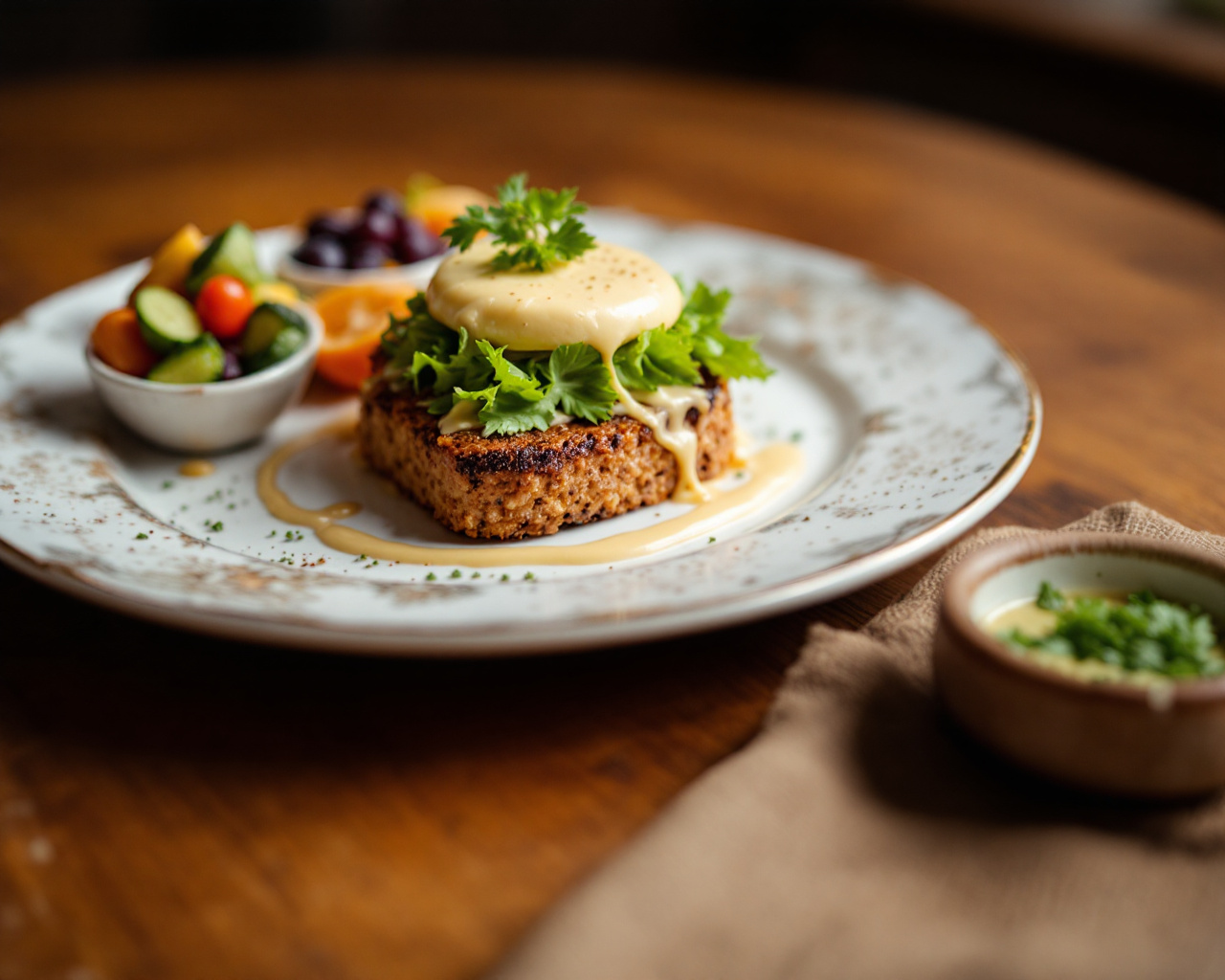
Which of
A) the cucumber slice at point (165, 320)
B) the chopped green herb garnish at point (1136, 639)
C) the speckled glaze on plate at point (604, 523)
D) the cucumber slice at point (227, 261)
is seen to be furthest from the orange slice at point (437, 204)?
the chopped green herb garnish at point (1136, 639)

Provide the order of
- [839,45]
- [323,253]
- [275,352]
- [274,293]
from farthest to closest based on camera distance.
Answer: [839,45], [323,253], [274,293], [275,352]

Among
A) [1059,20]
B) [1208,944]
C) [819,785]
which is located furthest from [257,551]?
[1059,20]

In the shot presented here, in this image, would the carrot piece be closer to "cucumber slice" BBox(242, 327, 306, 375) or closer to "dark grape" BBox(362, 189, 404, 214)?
"cucumber slice" BBox(242, 327, 306, 375)

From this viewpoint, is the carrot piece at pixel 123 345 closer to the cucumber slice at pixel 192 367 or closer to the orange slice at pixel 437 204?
the cucumber slice at pixel 192 367

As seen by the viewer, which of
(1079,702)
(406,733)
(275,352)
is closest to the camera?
(1079,702)

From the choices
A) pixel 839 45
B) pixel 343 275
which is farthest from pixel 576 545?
pixel 839 45

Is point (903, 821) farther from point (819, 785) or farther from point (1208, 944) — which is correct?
point (1208, 944)

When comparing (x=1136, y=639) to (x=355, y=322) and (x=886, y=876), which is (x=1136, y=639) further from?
(x=355, y=322)
